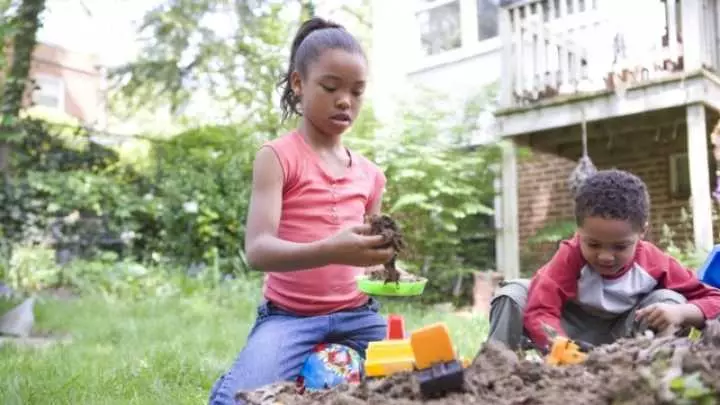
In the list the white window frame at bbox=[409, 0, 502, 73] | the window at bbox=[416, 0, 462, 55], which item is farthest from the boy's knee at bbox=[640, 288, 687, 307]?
the window at bbox=[416, 0, 462, 55]

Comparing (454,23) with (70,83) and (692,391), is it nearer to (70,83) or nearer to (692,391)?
(692,391)

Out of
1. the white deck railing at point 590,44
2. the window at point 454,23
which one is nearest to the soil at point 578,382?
the white deck railing at point 590,44

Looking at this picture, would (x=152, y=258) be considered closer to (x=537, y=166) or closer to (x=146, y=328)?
(x=146, y=328)

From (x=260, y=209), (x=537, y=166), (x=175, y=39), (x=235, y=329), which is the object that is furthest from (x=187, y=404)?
(x=175, y=39)

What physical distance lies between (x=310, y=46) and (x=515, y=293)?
875 millimetres

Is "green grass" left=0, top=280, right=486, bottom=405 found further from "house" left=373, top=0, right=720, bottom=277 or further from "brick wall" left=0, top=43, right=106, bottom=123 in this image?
"brick wall" left=0, top=43, right=106, bottom=123

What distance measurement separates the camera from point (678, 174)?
7230mm

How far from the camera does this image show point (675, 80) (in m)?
6.01

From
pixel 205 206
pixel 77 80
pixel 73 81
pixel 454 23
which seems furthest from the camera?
pixel 77 80

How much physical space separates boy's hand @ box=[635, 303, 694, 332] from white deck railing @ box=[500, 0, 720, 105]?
501 cm

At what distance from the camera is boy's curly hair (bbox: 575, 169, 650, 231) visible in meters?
1.92

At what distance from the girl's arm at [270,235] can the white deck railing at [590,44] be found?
16.9 ft

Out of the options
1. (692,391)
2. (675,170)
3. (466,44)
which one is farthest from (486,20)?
(692,391)

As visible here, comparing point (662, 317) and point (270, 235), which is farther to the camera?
point (270, 235)
